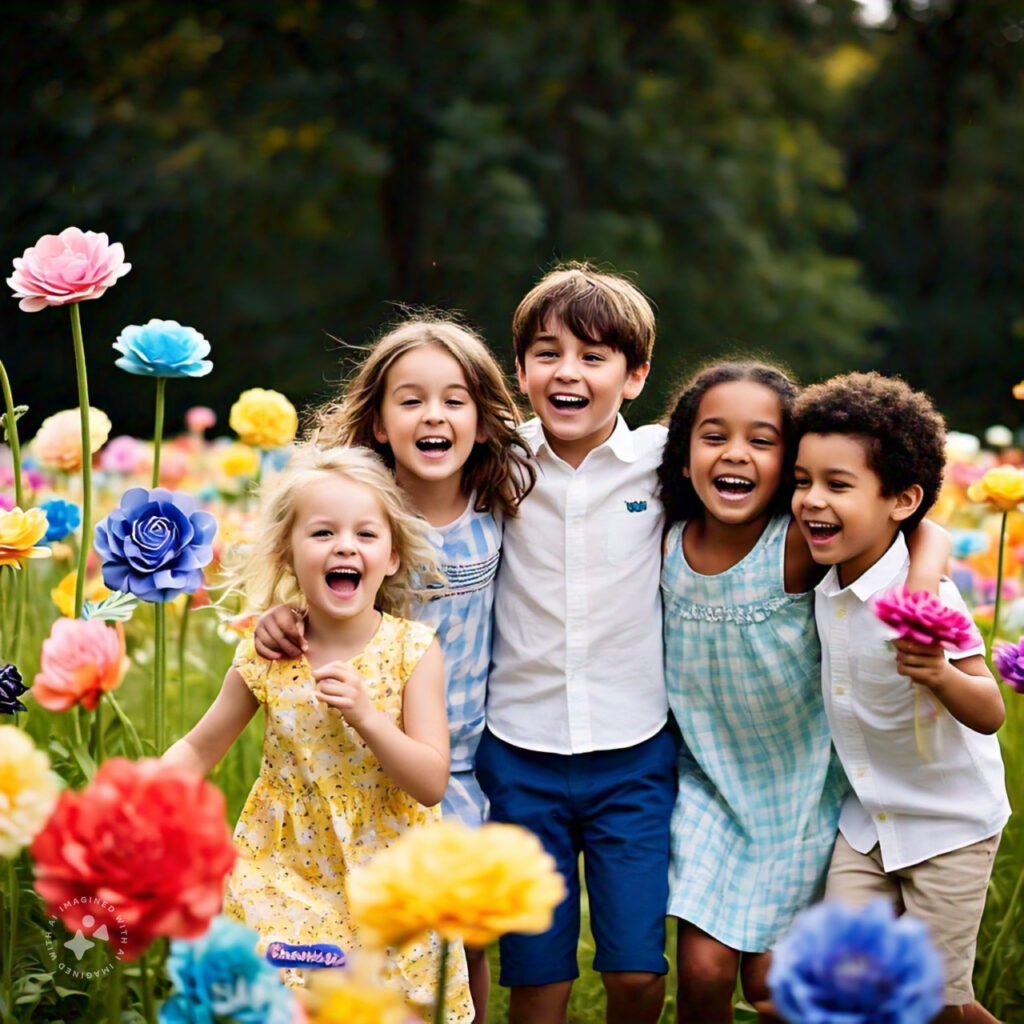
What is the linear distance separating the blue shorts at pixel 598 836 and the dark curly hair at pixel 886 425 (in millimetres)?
628

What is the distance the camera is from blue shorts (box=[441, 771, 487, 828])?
222 centimetres

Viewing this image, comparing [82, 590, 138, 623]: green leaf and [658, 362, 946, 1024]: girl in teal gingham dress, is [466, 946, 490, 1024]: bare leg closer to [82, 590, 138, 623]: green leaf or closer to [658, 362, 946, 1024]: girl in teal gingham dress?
[658, 362, 946, 1024]: girl in teal gingham dress

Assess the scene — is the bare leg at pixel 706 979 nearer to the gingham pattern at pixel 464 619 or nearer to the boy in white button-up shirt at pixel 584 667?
the boy in white button-up shirt at pixel 584 667

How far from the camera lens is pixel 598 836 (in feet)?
7.42

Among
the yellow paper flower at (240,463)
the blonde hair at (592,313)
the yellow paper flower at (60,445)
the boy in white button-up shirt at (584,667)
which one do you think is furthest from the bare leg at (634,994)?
the yellow paper flower at (240,463)

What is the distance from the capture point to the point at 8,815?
1.23 meters

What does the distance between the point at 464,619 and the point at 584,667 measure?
0.22 meters

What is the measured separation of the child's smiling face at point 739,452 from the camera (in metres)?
2.17

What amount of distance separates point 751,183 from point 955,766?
34.3 feet

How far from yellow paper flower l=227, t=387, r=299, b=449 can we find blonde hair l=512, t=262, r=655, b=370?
2.53 ft

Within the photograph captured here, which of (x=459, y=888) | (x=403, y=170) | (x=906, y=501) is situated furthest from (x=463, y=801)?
(x=403, y=170)

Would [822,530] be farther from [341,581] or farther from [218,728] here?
[218,728]

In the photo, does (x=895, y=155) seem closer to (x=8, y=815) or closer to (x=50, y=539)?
(x=50, y=539)

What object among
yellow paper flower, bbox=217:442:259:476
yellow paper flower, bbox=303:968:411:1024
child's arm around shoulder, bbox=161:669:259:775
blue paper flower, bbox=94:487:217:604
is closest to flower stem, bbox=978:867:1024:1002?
child's arm around shoulder, bbox=161:669:259:775
